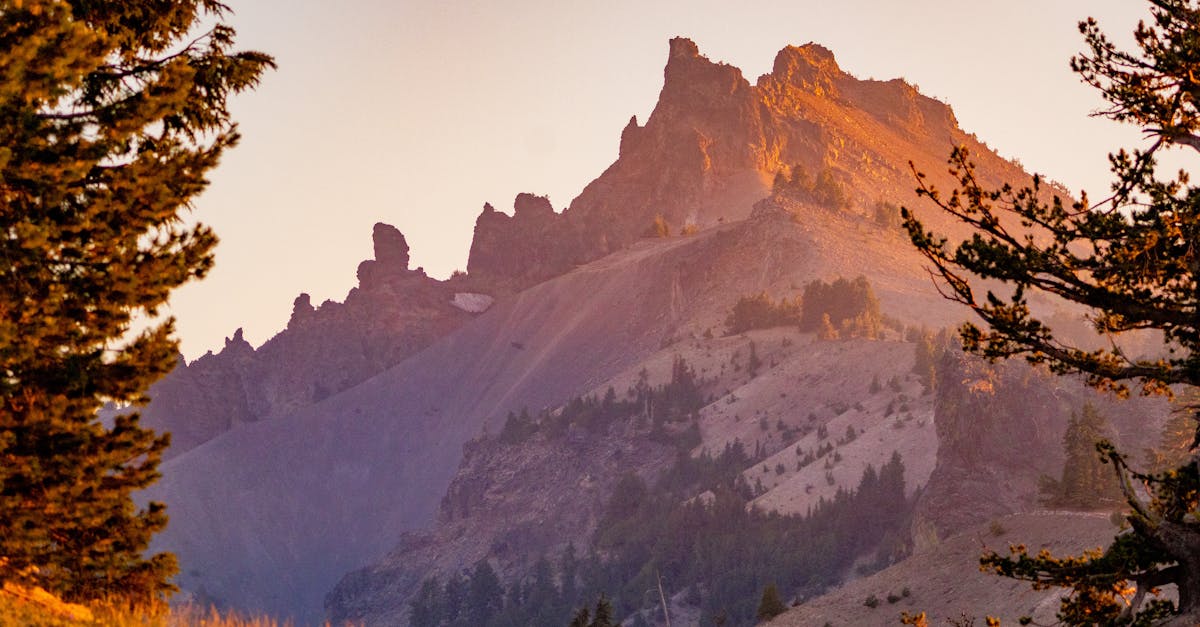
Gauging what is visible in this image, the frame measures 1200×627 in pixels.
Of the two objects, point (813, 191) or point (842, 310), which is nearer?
point (842, 310)

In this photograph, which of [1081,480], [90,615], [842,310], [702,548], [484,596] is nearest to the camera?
[90,615]

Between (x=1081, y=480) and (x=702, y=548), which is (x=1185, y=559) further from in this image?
(x=702, y=548)

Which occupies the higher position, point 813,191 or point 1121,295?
point 813,191

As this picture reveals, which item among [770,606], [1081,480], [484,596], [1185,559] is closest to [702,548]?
[484,596]

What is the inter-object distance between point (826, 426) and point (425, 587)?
149 feet

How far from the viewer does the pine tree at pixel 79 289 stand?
12.0 meters

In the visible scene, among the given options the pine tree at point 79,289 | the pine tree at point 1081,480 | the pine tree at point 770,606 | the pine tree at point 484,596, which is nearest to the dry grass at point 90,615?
the pine tree at point 79,289

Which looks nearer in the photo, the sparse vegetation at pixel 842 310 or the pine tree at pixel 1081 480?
the pine tree at pixel 1081 480

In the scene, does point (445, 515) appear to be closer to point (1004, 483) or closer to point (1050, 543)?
point (1004, 483)

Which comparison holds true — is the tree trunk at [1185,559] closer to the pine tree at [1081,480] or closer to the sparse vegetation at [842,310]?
the pine tree at [1081,480]

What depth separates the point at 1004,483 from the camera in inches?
3231

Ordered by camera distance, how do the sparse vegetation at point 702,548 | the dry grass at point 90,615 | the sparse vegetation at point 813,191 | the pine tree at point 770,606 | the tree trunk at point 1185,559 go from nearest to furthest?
1. the dry grass at point 90,615
2. the tree trunk at point 1185,559
3. the pine tree at point 770,606
4. the sparse vegetation at point 702,548
5. the sparse vegetation at point 813,191

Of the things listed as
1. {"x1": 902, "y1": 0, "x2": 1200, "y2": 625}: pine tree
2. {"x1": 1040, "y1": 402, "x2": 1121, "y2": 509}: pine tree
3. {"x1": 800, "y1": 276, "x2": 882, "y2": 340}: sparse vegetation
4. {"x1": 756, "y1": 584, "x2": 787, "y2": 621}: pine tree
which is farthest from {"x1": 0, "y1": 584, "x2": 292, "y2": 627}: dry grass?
{"x1": 800, "y1": 276, "x2": 882, "y2": 340}: sparse vegetation

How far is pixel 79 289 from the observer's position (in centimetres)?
1276
